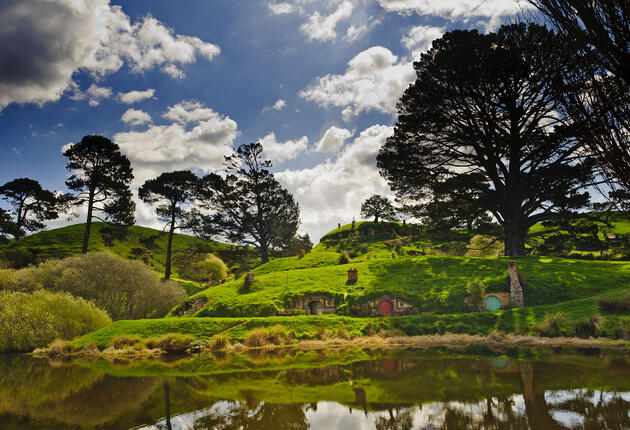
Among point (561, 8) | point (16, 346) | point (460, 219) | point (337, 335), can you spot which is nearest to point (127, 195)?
point (16, 346)

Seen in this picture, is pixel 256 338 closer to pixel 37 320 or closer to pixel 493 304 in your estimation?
pixel 37 320

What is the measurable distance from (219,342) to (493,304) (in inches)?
881

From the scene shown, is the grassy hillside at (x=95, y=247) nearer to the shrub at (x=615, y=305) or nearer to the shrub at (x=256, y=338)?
the shrub at (x=256, y=338)

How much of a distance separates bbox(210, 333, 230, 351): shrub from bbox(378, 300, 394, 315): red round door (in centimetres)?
1330

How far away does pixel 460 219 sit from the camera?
37.2m

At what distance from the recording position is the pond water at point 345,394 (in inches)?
336

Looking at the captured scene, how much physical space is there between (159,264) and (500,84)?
71928 millimetres

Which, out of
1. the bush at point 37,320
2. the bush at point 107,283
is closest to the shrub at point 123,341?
the bush at point 37,320

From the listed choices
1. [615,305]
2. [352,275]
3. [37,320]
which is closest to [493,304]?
[615,305]

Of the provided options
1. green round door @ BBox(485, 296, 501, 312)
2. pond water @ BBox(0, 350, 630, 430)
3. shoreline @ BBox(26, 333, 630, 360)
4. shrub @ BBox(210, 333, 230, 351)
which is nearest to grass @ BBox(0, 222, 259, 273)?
shoreline @ BBox(26, 333, 630, 360)

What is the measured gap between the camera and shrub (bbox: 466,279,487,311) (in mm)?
28609

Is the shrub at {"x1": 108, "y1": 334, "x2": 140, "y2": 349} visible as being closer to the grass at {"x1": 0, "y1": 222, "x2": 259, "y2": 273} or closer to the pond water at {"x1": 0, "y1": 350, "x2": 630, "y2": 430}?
the pond water at {"x1": 0, "y1": 350, "x2": 630, "y2": 430}

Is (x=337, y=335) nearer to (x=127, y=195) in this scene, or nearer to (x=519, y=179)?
(x=519, y=179)

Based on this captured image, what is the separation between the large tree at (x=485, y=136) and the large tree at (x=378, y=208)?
51697 mm
